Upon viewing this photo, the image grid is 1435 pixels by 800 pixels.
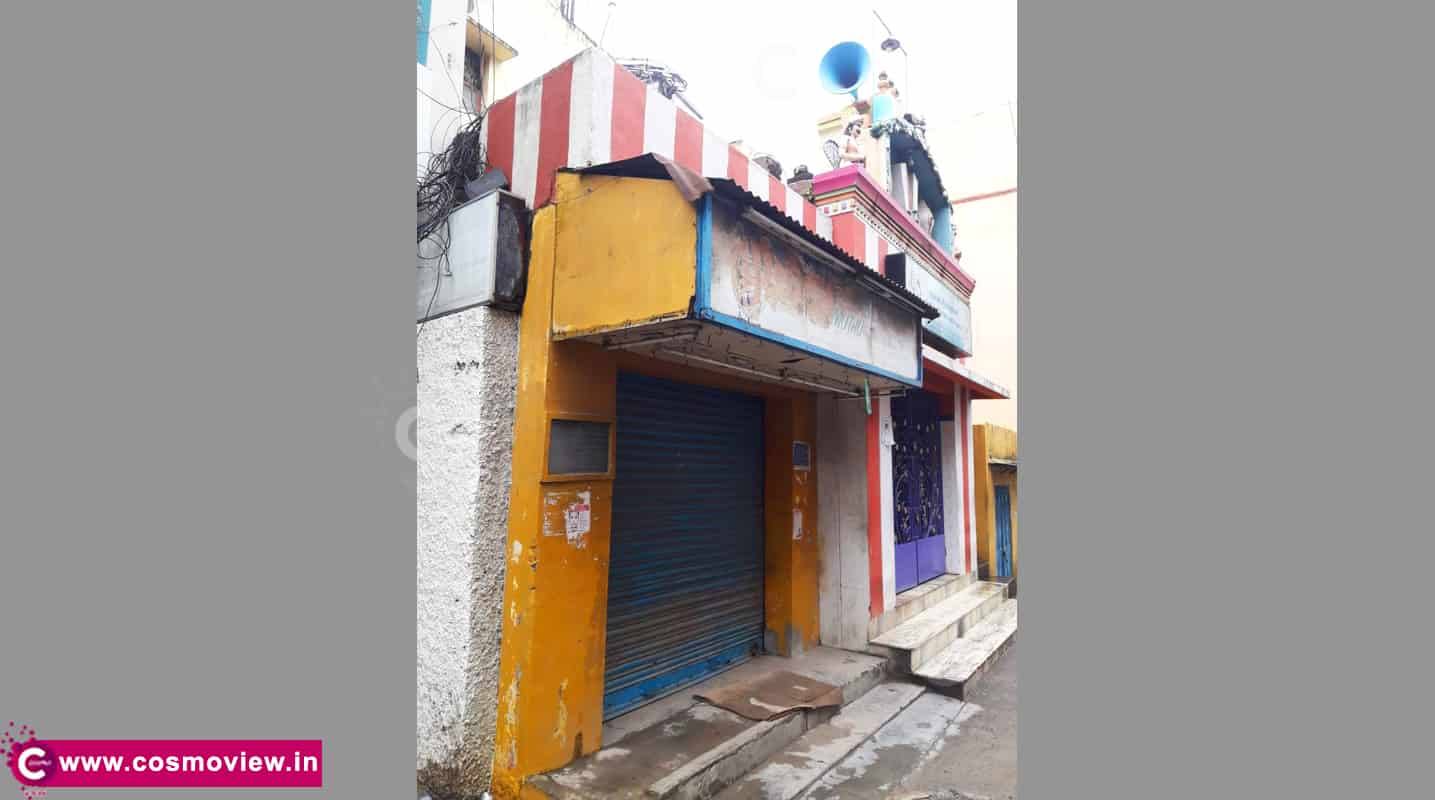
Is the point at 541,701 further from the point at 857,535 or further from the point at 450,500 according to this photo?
the point at 857,535

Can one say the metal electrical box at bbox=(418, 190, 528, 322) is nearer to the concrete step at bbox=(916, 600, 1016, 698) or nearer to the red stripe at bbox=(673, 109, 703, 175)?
the red stripe at bbox=(673, 109, 703, 175)

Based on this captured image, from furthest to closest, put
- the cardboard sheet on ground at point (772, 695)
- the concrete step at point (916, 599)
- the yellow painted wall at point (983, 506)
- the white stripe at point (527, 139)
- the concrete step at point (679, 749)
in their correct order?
the yellow painted wall at point (983, 506), the concrete step at point (916, 599), the cardboard sheet on ground at point (772, 695), the white stripe at point (527, 139), the concrete step at point (679, 749)

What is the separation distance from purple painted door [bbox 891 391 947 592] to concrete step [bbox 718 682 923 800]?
7.45 ft

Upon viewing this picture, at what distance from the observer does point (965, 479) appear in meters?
10.3

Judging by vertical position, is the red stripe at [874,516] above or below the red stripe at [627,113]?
below

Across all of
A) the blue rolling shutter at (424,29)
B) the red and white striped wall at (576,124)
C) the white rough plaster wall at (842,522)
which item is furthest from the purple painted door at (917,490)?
the blue rolling shutter at (424,29)

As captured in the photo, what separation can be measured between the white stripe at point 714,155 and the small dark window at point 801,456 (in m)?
2.69

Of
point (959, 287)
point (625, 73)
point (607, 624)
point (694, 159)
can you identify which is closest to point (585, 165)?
point (625, 73)

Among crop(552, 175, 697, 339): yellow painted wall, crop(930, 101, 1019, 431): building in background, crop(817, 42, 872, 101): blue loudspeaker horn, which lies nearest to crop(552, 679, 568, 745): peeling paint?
crop(552, 175, 697, 339): yellow painted wall

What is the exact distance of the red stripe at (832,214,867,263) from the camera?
7504 millimetres

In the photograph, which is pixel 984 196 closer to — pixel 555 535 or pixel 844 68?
pixel 844 68

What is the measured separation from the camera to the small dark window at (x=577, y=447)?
418 cm

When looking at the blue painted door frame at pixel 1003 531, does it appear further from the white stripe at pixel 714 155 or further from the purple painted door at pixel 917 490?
the white stripe at pixel 714 155
